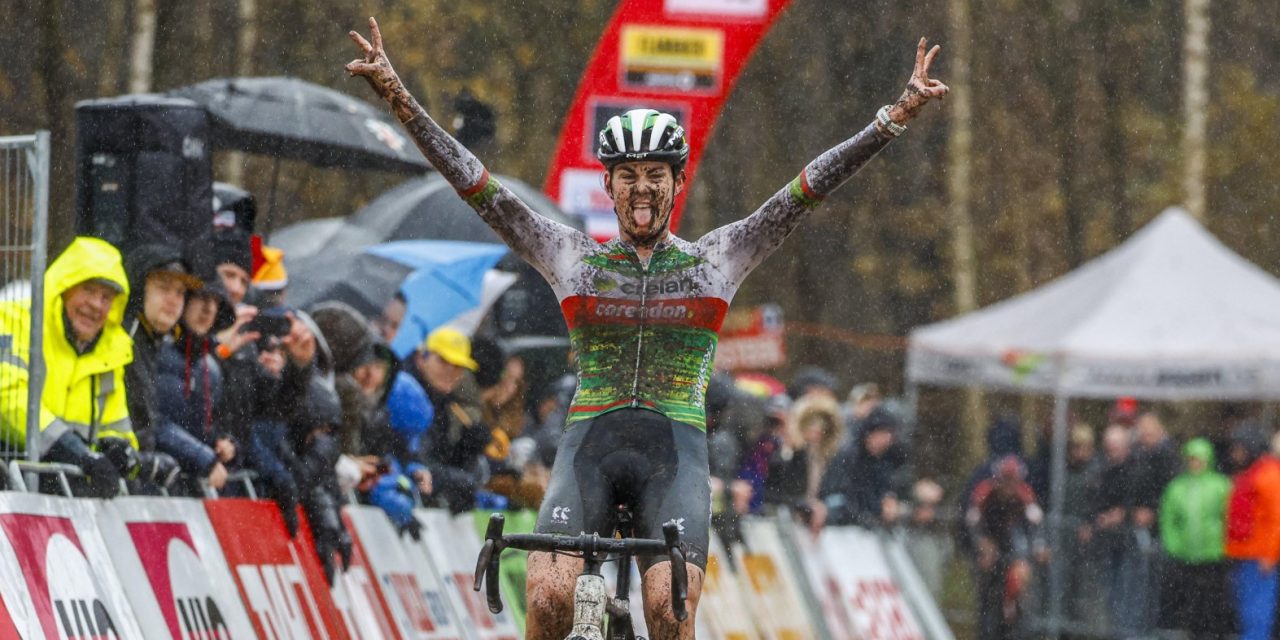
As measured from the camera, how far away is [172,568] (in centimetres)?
899

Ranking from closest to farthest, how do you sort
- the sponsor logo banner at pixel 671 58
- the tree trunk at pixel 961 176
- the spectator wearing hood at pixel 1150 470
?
the sponsor logo banner at pixel 671 58, the spectator wearing hood at pixel 1150 470, the tree trunk at pixel 961 176

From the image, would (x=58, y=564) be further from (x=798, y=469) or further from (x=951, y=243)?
(x=951, y=243)

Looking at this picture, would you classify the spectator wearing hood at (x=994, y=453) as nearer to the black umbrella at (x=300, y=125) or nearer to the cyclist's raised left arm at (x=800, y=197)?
the black umbrella at (x=300, y=125)

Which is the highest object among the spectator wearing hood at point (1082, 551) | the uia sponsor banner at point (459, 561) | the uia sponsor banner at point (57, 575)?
the uia sponsor banner at point (57, 575)

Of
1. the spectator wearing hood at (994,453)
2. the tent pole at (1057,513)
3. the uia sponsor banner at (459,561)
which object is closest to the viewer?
the uia sponsor banner at (459,561)

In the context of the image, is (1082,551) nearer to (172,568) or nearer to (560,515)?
(172,568)

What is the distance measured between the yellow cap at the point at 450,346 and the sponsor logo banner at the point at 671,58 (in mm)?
4805

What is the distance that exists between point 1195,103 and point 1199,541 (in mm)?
14729

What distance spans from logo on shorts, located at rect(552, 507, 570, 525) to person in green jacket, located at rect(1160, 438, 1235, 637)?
14.2 meters

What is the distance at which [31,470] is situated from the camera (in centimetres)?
843

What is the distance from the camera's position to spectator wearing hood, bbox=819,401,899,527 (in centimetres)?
1764

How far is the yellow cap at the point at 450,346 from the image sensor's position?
12516 mm

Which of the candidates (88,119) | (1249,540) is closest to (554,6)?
(1249,540)

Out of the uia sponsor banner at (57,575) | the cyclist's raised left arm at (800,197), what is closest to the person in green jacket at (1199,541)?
the cyclist's raised left arm at (800,197)
